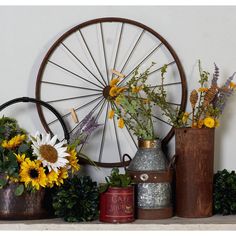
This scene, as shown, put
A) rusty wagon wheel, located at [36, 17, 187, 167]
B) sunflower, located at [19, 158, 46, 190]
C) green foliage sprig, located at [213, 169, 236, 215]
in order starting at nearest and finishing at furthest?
1. sunflower, located at [19, 158, 46, 190]
2. green foliage sprig, located at [213, 169, 236, 215]
3. rusty wagon wheel, located at [36, 17, 187, 167]

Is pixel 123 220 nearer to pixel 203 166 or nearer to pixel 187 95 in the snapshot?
pixel 203 166

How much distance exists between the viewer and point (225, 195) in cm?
138

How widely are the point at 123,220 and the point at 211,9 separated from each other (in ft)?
1.95

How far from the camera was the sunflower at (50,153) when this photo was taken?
1.28m

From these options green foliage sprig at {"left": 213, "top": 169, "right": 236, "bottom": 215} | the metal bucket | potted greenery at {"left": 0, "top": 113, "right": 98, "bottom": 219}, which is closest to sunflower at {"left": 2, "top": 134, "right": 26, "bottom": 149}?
potted greenery at {"left": 0, "top": 113, "right": 98, "bottom": 219}

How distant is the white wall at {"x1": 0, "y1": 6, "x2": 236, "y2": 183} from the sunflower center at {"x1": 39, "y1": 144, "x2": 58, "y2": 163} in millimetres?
219

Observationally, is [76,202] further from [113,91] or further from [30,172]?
[113,91]

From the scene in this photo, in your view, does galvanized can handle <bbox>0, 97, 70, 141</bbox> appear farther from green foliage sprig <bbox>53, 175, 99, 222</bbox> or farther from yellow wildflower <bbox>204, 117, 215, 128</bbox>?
yellow wildflower <bbox>204, 117, 215, 128</bbox>

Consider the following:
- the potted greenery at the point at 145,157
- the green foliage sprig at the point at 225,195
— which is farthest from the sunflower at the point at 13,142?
the green foliage sprig at the point at 225,195

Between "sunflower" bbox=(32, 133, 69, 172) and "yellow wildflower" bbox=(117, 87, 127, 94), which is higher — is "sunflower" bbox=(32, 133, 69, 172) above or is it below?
below

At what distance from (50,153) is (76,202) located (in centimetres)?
12

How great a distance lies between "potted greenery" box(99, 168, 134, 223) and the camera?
4.23 feet

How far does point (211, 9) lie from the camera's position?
1.50 metres

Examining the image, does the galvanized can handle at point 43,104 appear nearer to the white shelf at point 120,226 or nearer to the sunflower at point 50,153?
the sunflower at point 50,153
